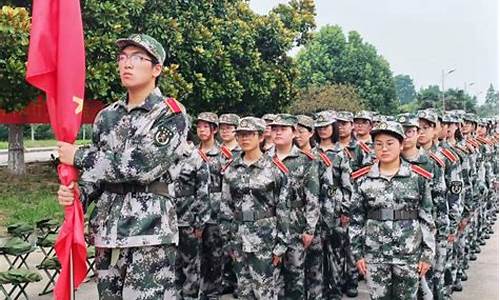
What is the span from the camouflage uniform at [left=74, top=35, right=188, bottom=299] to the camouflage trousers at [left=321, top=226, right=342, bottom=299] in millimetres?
3474

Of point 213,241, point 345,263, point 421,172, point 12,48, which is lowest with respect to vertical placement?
point 345,263

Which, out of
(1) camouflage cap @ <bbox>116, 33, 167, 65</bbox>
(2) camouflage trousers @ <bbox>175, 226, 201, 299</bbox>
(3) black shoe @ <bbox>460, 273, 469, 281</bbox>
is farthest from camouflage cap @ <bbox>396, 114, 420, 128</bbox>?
(3) black shoe @ <bbox>460, 273, 469, 281</bbox>

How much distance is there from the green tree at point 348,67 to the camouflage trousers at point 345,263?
34645 millimetres

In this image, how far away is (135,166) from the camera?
10.1 feet

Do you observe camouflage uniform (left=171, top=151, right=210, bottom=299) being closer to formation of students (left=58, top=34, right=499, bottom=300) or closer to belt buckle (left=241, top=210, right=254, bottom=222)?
formation of students (left=58, top=34, right=499, bottom=300)

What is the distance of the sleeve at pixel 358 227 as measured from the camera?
447cm

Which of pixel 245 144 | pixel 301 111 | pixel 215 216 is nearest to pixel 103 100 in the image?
pixel 215 216

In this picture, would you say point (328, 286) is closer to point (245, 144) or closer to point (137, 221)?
point (245, 144)

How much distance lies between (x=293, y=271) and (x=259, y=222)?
0.96 meters

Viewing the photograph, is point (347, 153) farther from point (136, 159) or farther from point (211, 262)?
point (136, 159)

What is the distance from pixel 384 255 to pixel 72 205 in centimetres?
220

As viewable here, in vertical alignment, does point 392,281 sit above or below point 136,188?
below

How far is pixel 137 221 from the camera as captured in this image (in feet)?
10.4

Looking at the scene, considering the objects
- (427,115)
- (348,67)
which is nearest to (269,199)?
(427,115)
